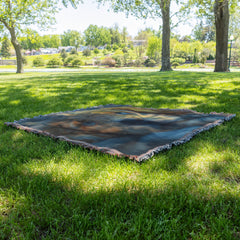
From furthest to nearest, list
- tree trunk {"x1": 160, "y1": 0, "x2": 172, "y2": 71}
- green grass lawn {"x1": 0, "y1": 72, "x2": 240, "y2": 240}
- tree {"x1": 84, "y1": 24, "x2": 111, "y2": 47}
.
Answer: tree {"x1": 84, "y1": 24, "x2": 111, "y2": 47} → tree trunk {"x1": 160, "y1": 0, "x2": 172, "y2": 71} → green grass lawn {"x1": 0, "y1": 72, "x2": 240, "y2": 240}

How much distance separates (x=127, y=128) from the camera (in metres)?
3.26

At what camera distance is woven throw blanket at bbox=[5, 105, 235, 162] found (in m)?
2.55

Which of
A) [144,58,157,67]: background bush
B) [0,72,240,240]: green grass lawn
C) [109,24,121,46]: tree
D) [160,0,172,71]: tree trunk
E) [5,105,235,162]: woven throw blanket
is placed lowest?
[0,72,240,240]: green grass lawn

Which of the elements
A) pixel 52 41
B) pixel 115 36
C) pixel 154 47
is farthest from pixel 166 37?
pixel 52 41

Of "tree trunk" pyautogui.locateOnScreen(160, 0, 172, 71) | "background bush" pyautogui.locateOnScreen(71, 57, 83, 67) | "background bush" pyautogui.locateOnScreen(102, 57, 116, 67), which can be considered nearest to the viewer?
"tree trunk" pyautogui.locateOnScreen(160, 0, 172, 71)

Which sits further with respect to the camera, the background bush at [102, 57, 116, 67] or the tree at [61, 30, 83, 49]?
the tree at [61, 30, 83, 49]

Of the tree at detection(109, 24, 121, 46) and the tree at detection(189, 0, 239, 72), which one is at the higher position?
the tree at detection(109, 24, 121, 46)

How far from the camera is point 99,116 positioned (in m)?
4.03

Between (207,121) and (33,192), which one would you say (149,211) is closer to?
(33,192)

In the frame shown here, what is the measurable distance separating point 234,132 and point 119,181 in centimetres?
192

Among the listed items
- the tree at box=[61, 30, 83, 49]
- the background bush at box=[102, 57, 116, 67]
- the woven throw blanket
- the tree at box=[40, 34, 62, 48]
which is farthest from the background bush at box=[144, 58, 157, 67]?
the tree at box=[40, 34, 62, 48]

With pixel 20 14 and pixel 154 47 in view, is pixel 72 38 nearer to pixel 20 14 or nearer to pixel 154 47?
pixel 154 47

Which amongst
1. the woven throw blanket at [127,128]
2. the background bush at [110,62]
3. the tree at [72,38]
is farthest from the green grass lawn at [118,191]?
the tree at [72,38]

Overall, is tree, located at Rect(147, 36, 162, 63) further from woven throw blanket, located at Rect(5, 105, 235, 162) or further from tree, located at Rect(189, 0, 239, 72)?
woven throw blanket, located at Rect(5, 105, 235, 162)
